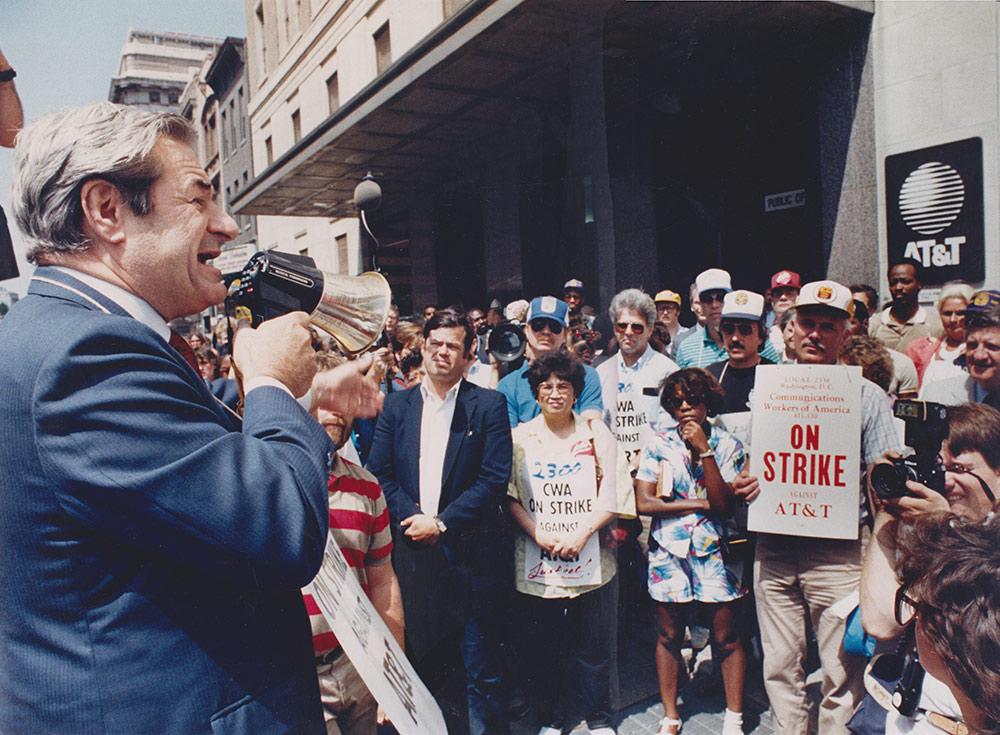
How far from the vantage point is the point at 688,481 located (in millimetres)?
3123

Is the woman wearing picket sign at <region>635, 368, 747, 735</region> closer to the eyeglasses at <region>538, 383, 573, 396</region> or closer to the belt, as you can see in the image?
the eyeglasses at <region>538, 383, 573, 396</region>

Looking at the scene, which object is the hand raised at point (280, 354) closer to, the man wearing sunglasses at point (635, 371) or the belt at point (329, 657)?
the belt at point (329, 657)

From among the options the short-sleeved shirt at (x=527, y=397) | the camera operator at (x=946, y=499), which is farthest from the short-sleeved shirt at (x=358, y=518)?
the camera operator at (x=946, y=499)

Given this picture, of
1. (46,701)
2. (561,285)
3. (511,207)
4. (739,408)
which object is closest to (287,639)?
(46,701)

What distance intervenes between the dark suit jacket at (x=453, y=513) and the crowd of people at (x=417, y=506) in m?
0.01

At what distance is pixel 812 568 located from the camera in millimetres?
2682

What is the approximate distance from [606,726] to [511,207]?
8.31 metres

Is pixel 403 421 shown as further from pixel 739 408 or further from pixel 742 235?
pixel 742 235

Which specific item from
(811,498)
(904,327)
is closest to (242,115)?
(811,498)

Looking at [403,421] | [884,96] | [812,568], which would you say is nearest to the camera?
[812,568]

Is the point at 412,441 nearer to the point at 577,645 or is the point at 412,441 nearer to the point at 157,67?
the point at 577,645

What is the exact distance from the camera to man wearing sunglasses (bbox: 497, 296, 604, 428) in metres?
3.68

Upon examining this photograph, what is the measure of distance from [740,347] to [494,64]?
4.50 meters

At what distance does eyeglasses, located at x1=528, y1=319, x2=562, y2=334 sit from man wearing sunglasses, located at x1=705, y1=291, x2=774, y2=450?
1084 mm
